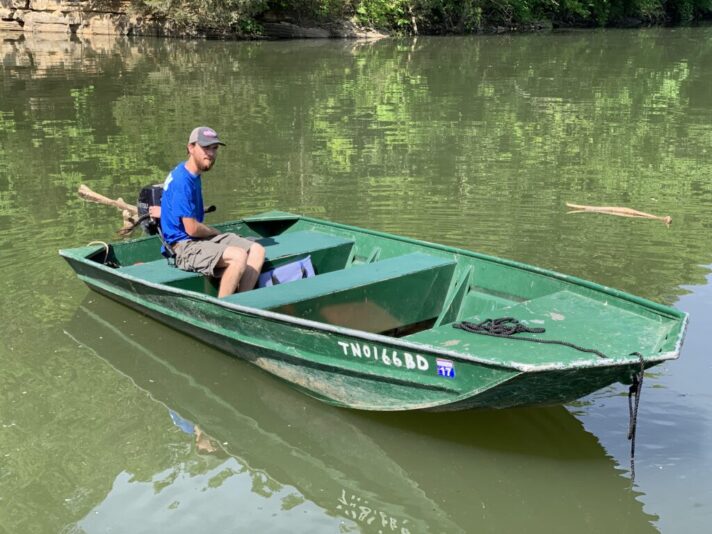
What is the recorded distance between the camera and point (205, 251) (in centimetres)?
687

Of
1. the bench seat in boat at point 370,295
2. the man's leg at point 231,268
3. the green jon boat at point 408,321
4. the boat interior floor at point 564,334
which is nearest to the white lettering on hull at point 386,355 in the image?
the green jon boat at point 408,321

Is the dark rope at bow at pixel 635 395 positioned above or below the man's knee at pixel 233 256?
below

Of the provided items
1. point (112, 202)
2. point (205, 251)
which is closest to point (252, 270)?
point (205, 251)

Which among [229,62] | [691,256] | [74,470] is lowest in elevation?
[74,470]

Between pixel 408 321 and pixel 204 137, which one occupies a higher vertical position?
pixel 204 137

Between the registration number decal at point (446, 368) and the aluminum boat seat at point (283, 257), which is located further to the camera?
the aluminum boat seat at point (283, 257)

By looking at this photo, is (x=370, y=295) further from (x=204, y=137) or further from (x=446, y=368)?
(x=204, y=137)

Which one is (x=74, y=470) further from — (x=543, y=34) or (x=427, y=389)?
(x=543, y=34)

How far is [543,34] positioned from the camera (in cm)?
3931

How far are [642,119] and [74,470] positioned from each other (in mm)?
14591

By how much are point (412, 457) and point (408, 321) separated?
1572 mm

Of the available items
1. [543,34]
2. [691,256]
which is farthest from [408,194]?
[543,34]

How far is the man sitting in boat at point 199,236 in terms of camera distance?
6637 millimetres

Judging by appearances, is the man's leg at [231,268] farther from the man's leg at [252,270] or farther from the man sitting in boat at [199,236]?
the man's leg at [252,270]
